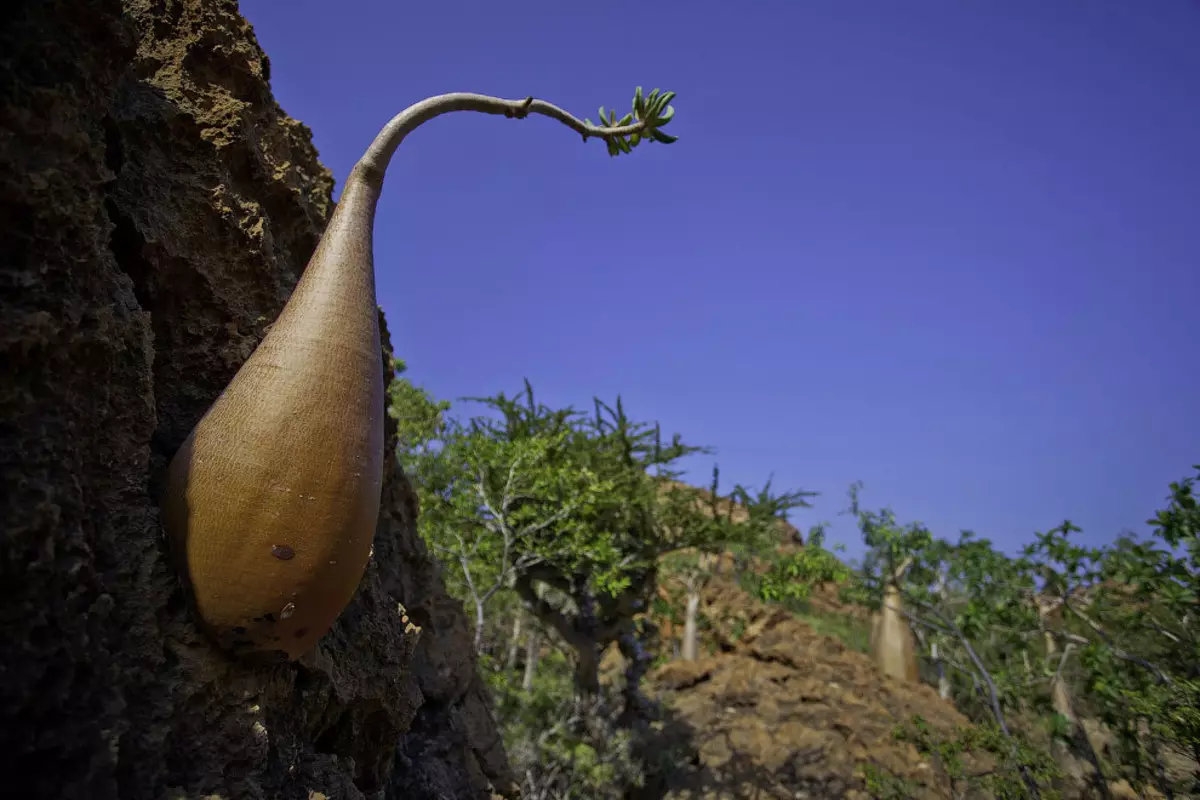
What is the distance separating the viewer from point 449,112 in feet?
8.54

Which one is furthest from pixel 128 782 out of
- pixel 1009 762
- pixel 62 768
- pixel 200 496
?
pixel 1009 762

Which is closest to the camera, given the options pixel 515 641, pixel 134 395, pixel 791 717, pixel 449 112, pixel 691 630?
pixel 134 395

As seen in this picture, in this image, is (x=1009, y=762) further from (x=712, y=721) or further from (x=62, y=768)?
(x=62, y=768)

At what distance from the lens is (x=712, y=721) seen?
37.7 ft

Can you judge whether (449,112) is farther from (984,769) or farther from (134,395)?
(984,769)

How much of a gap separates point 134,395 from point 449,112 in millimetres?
1528

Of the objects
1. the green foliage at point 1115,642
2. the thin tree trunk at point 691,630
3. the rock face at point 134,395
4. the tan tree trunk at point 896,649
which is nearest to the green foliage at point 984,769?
the green foliage at point 1115,642

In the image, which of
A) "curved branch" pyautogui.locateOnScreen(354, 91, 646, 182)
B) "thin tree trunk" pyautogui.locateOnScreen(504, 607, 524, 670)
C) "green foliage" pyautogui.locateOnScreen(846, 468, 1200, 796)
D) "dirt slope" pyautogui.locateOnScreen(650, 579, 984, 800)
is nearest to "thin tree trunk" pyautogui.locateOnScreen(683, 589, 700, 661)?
"dirt slope" pyautogui.locateOnScreen(650, 579, 984, 800)

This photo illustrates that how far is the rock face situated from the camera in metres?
1.45

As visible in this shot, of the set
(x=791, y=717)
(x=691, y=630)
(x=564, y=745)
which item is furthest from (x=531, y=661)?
(x=691, y=630)

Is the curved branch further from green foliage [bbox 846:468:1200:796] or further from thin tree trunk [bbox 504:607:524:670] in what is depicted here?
thin tree trunk [bbox 504:607:524:670]

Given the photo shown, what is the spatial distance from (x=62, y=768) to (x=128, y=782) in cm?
19

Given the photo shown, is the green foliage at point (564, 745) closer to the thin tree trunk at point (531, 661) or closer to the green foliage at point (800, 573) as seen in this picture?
the thin tree trunk at point (531, 661)

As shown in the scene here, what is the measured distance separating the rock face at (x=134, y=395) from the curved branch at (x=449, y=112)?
22.0 inches
